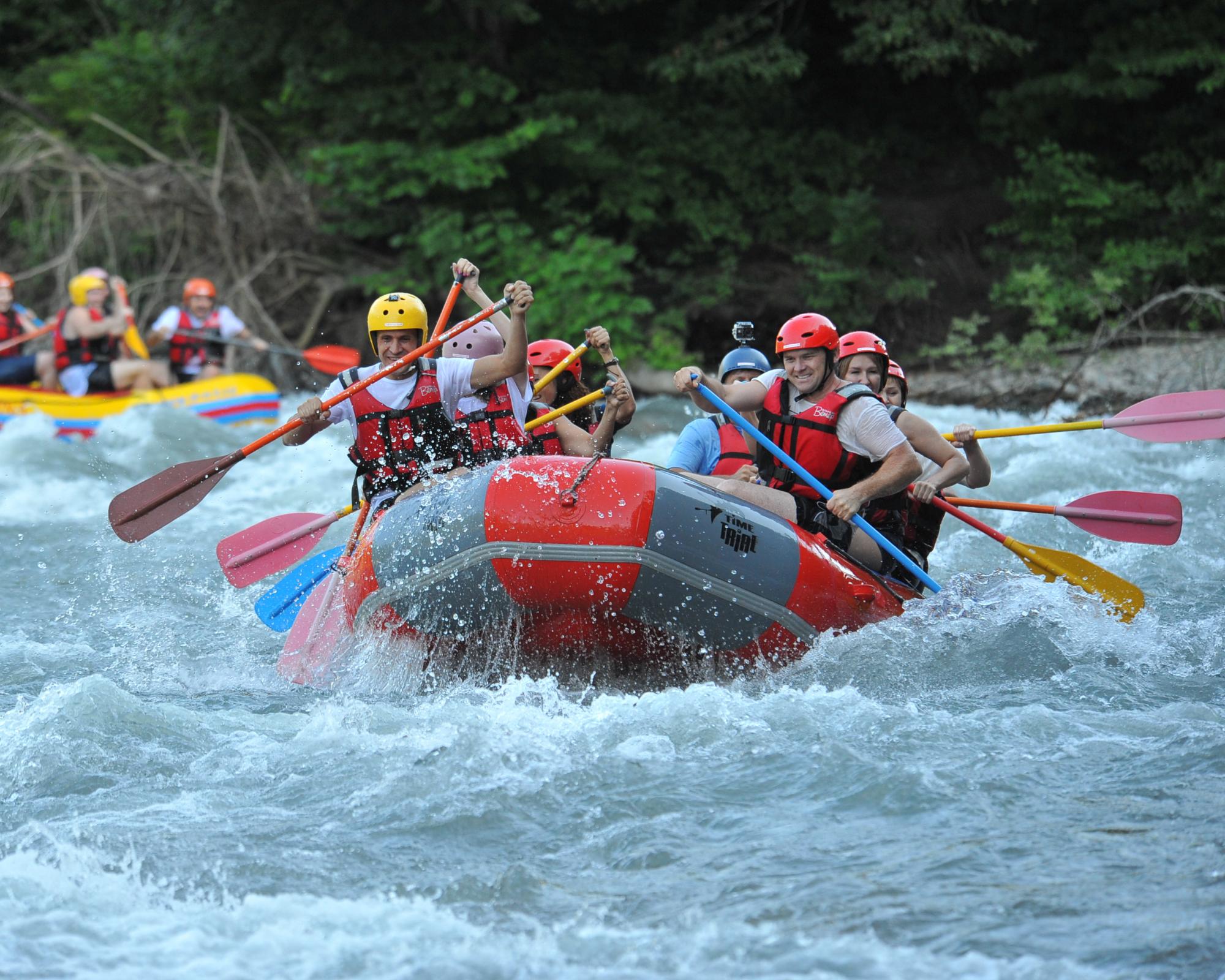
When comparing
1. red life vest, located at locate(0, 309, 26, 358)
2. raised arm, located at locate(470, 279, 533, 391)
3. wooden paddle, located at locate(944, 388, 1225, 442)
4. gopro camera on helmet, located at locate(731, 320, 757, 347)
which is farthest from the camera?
red life vest, located at locate(0, 309, 26, 358)

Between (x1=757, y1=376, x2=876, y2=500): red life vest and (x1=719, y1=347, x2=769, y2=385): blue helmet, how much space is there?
88 cm

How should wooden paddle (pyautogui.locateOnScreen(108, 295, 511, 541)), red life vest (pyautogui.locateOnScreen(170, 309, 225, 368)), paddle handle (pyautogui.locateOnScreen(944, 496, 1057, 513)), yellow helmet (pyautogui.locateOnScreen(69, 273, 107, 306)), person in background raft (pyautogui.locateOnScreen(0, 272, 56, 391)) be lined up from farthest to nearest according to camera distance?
1. red life vest (pyautogui.locateOnScreen(170, 309, 225, 368))
2. person in background raft (pyautogui.locateOnScreen(0, 272, 56, 391))
3. yellow helmet (pyautogui.locateOnScreen(69, 273, 107, 306))
4. paddle handle (pyautogui.locateOnScreen(944, 496, 1057, 513))
5. wooden paddle (pyautogui.locateOnScreen(108, 295, 511, 541))

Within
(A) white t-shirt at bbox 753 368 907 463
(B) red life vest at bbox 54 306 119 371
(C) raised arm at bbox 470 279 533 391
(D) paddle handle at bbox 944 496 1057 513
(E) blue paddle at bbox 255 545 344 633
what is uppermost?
(C) raised arm at bbox 470 279 533 391

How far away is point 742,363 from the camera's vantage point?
6.44m

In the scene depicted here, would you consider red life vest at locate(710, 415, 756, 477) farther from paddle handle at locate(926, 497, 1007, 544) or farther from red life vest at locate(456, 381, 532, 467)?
red life vest at locate(456, 381, 532, 467)

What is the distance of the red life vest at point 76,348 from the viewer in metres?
11.5

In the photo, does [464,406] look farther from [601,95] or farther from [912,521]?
[601,95]

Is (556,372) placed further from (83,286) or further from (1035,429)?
(83,286)

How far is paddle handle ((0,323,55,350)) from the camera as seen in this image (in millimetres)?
11740

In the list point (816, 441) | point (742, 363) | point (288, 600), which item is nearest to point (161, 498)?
point (288, 600)

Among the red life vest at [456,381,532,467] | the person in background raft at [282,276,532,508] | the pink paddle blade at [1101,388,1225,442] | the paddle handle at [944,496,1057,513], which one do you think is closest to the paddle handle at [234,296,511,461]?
the person in background raft at [282,276,532,508]

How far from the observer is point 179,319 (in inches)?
494

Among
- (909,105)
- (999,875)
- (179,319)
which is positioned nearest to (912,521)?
(999,875)

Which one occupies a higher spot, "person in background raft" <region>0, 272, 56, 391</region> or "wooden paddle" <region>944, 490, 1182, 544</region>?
"wooden paddle" <region>944, 490, 1182, 544</region>
